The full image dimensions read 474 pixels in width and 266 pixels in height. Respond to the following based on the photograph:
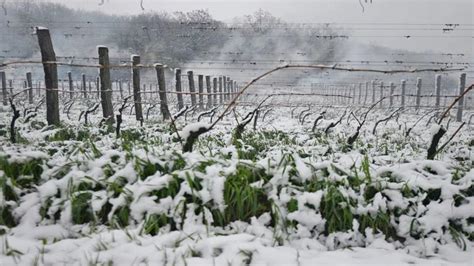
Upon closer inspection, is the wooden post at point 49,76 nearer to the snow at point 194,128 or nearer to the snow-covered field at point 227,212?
the snow-covered field at point 227,212

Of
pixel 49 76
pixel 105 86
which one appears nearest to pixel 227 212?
pixel 49 76

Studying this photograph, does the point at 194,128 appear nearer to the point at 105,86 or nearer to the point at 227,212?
the point at 227,212

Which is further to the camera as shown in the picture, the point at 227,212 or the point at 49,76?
the point at 49,76

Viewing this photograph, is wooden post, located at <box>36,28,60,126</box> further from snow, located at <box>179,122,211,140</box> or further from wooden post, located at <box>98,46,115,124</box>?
snow, located at <box>179,122,211,140</box>

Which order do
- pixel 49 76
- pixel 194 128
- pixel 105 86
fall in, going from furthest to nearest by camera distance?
pixel 105 86 < pixel 49 76 < pixel 194 128

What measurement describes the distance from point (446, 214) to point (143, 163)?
2419 millimetres

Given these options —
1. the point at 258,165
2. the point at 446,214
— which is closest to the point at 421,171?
the point at 446,214

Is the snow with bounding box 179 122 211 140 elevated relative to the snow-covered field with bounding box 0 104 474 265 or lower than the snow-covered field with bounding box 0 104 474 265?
elevated

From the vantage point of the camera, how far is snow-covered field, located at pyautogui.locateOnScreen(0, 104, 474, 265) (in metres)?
2.24

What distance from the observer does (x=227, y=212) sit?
2721 millimetres

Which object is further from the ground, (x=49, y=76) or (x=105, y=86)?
(x=49, y=76)

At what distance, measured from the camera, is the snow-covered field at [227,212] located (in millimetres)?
2236

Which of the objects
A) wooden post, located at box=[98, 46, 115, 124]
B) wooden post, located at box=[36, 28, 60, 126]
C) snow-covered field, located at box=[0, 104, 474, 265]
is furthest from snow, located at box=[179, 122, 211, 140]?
wooden post, located at box=[98, 46, 115, 124]

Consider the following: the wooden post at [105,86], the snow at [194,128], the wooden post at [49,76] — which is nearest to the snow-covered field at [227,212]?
the snow at [194,128]
